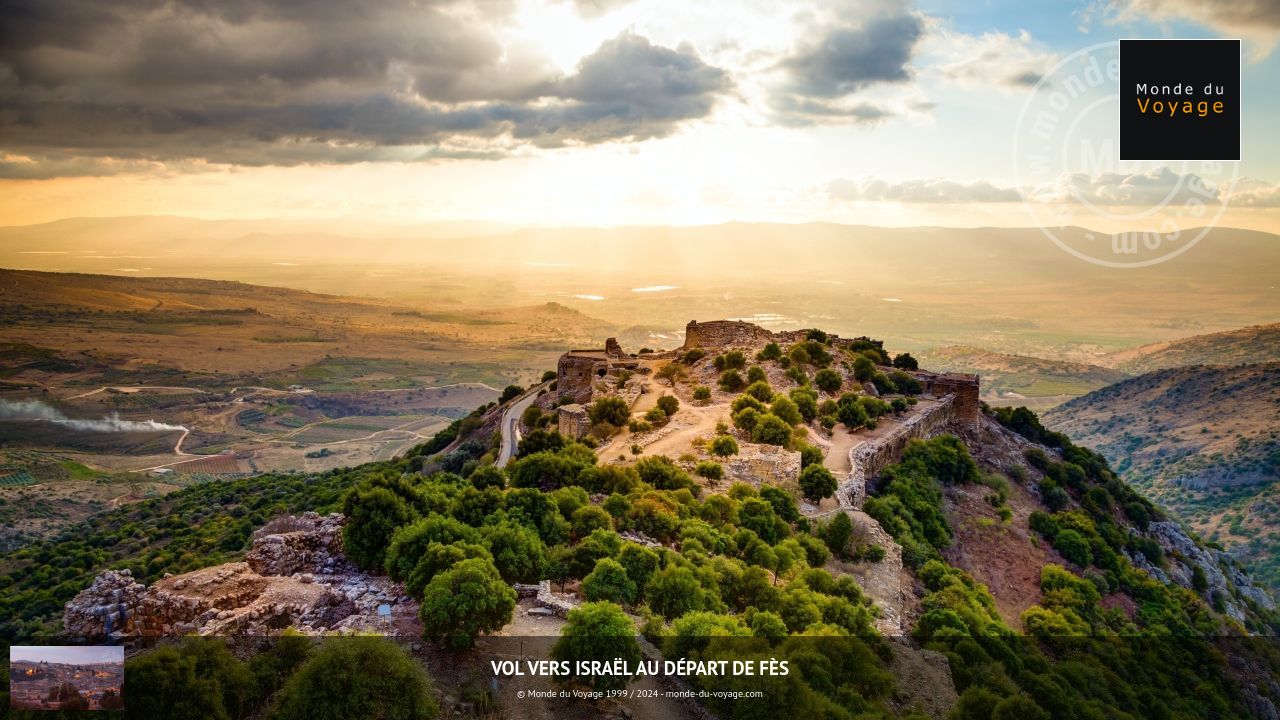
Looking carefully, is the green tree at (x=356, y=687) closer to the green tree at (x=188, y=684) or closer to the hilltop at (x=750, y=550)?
the green tree at (x=188, y=684)

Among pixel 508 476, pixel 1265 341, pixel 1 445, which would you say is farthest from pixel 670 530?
pixel 1265 341

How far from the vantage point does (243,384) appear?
380 feet

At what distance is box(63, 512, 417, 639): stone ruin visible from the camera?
13.6 m

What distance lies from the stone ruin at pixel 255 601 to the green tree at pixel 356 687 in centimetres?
355

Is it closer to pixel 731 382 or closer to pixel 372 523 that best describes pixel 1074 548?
pixel 731 382

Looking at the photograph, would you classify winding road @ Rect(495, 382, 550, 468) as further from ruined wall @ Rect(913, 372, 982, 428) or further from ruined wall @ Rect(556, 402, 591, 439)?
ruined wall @ Rect(913, 372, 982, 428)

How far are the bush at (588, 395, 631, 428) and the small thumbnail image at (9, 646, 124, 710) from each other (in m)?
27.8

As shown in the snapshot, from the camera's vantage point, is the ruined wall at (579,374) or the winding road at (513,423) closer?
the winding road at (513,423)

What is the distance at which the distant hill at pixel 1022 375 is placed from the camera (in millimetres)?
109425

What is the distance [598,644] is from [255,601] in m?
7.86

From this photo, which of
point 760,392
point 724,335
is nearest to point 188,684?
point 760,392

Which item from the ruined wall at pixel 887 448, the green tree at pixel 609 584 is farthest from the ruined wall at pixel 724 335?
the green tree at pixel 609 584

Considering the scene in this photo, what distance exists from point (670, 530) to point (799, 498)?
855 centimetres

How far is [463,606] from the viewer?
13500 millimetres
